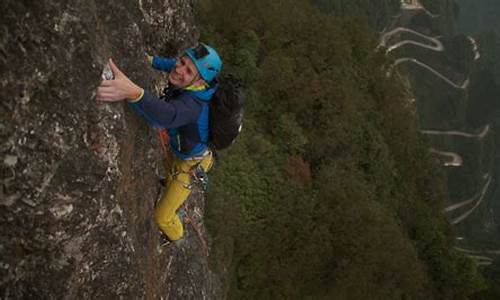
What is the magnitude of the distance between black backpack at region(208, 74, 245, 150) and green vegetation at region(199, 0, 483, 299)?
49.7 ft

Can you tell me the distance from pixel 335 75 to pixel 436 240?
16474 mm

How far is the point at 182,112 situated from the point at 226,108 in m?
0.69

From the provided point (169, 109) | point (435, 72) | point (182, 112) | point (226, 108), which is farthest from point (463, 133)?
point (169, 109)

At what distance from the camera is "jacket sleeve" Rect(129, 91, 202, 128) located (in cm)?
730

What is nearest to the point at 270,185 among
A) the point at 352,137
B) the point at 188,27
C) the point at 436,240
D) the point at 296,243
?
the point at 296,243

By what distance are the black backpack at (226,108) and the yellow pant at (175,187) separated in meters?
1.36

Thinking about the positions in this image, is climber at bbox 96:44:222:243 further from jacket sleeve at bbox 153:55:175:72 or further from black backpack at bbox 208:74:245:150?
black backpack at bbox 208:74:245:150

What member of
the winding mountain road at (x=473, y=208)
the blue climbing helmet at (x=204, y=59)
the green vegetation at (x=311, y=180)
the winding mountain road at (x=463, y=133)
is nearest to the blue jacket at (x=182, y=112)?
the blue climbing helmet at (x=204, y=59)

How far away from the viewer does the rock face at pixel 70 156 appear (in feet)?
20.8

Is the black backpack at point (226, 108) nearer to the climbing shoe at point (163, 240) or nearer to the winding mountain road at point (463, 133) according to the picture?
the climbing shoe at point (163, 240)

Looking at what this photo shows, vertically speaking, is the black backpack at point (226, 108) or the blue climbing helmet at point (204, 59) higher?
the blue climbing helmet at point (204, 59)

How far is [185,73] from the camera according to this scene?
299 inches

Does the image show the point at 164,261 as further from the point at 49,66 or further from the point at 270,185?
the point at 270,185

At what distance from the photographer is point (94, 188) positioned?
7469 millimetres
